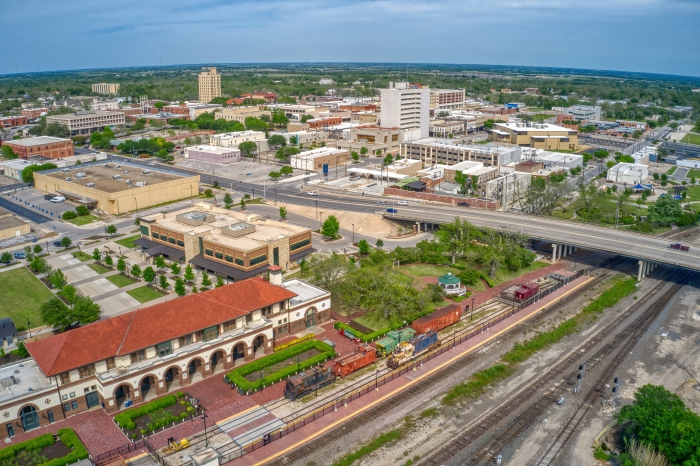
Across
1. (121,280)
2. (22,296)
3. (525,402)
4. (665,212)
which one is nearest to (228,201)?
(121,280)

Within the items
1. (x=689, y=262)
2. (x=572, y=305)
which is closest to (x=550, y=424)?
(x=572, y=305)

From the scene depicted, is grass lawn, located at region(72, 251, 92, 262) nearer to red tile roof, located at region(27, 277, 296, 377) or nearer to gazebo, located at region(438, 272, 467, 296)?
red tile roof, located at region(27, 277, 296, 377)

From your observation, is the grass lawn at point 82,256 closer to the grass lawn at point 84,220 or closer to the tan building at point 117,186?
the grass lawn at point 84,220

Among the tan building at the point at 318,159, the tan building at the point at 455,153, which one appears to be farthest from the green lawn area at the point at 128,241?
the tan building at the point at 455,153

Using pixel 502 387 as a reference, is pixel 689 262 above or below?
above

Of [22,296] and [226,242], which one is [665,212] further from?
[22,296]

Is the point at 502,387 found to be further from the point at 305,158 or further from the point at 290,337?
the point at 305,158

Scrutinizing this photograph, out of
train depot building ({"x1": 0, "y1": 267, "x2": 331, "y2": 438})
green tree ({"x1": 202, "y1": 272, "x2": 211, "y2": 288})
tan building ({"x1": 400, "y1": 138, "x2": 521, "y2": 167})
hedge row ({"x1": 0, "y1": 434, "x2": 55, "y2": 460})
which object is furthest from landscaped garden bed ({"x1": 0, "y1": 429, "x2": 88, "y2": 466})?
tan building ({"x1": 400, "y1": 138, "x2": 521, "y2": 167})
